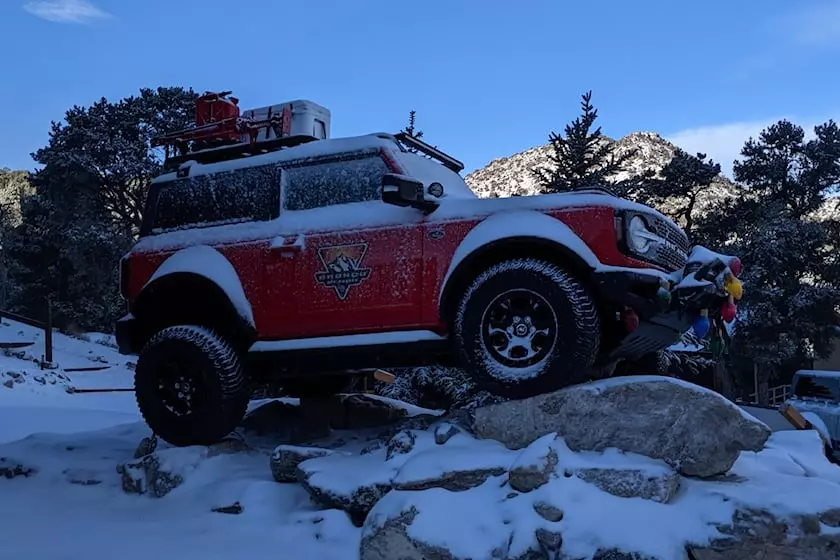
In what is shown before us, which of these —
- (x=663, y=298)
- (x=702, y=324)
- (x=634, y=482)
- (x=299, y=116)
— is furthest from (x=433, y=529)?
(x=299, y=116)

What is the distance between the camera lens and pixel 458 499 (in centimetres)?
394

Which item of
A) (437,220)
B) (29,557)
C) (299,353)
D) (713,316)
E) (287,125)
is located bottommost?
(29,557)

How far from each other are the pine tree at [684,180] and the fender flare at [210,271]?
18.9 meters

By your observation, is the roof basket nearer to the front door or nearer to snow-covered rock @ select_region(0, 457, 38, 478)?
the front door

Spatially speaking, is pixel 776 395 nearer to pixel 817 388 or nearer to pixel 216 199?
pixel 817 388

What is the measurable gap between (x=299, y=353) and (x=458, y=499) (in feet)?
6.12

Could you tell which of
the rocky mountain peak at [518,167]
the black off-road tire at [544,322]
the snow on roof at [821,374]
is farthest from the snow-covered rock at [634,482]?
the rocky mountain peak at [518,167]

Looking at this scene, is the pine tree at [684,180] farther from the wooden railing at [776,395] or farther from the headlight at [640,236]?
the headlight at [640,236]

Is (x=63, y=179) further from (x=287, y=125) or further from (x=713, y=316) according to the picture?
(x=713, y=316)

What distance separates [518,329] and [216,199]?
9.53 ft

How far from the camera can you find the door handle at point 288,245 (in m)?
5.32

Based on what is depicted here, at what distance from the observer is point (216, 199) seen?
5.98 metres

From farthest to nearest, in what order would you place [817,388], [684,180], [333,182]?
[684,180] → [817,388] → [333,182]

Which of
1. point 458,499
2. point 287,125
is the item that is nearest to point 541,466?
point 458,499
